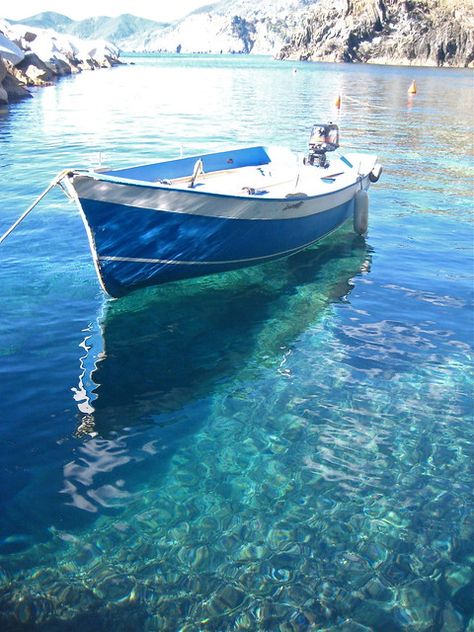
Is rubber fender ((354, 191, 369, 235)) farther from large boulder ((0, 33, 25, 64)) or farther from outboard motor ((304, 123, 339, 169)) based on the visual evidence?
large boulder ((0, 33, 25, 64))

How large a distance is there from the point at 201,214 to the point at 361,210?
6518 millimetres

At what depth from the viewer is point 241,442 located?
750 centimetres

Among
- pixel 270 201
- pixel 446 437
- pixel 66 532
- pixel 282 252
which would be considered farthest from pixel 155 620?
pixel 282 252

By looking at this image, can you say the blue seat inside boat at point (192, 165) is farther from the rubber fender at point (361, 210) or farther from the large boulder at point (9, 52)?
the large boulder at point (9, 52)

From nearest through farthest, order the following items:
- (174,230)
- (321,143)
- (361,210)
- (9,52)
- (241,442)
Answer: (241,442) → (174,230) → (361,210) → (321,143) → (9,52)

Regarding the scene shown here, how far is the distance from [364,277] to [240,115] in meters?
33.2

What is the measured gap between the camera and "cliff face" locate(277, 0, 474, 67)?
12144cm

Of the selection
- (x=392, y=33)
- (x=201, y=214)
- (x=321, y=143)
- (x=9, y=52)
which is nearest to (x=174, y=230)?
(x=201, y=214)

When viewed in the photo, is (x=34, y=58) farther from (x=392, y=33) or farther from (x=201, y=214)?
(x=392, y=33)

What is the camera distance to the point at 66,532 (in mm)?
5992

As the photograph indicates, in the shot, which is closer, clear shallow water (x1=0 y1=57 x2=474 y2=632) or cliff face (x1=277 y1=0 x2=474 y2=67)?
clear shallow water (x1=0 y1=57 x2=474 y2=632)

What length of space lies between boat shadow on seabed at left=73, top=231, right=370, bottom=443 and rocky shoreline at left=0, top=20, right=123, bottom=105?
38590mm

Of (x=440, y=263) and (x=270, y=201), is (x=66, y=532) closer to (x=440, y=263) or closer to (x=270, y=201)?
(x=270, y=201)

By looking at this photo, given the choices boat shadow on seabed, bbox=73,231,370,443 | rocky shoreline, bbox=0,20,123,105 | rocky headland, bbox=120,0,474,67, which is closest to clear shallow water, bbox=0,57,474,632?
boat shadow on seabed, bbox=73,231,370,443
